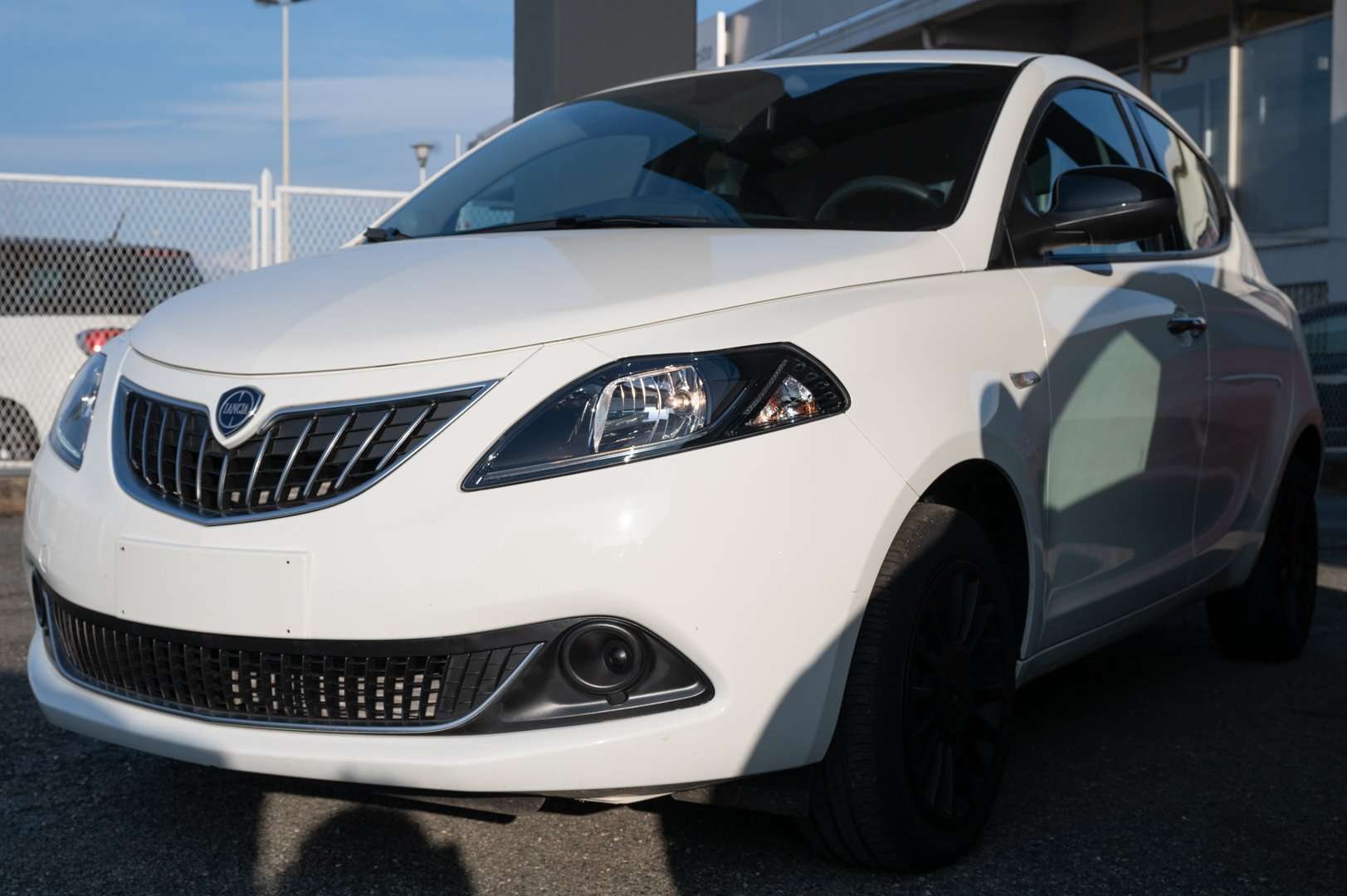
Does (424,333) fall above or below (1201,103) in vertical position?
below

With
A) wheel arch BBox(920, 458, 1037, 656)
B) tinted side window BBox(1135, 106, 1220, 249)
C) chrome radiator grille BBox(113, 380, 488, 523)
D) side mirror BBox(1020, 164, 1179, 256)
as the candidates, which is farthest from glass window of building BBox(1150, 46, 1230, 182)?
Result: chrome radiator grille BBox(113, 380, 488, 523)

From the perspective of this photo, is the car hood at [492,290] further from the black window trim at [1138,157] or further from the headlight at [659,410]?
the black window trim at [1138,157]

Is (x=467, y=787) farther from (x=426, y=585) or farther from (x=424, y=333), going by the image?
(x=424, y=333)

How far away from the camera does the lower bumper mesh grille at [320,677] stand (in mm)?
2355

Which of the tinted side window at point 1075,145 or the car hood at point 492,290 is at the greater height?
the tinted side window at point 1075,145

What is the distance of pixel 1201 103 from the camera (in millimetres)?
16016

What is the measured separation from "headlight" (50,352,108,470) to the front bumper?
0.39 metres

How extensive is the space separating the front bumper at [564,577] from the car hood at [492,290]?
7 cm

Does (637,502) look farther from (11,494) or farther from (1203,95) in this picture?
(1203,95)

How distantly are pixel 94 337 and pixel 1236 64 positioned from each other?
38.4ft

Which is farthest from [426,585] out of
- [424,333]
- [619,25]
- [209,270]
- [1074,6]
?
[1074,6]

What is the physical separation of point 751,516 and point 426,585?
0.49m

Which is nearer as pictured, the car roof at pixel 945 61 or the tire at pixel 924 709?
the tire at pixel 924 709

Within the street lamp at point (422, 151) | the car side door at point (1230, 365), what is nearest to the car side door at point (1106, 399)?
the car side door at point (1230, 365)
